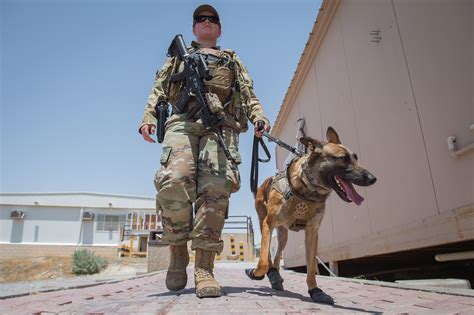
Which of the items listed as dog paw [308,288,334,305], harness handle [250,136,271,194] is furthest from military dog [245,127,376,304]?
harness handle [250,136,271,194]

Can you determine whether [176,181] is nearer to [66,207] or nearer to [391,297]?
[391,297]

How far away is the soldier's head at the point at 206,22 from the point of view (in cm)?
328

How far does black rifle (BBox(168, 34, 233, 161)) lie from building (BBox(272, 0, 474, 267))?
7.55 ft

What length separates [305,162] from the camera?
9.94 ft

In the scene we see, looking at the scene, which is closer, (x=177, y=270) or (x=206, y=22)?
(x=177, y=270)

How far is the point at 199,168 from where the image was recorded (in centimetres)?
271

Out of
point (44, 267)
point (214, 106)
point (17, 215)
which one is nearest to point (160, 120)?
point (214, 106)

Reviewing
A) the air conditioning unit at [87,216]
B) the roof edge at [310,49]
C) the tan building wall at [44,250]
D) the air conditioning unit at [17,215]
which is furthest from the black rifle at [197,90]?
the air conditioning unit at [17,215]

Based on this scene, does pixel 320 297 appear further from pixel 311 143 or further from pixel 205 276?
pixel 311 143

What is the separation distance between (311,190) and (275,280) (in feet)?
3.19

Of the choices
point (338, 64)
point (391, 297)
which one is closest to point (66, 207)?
point (338, 64)

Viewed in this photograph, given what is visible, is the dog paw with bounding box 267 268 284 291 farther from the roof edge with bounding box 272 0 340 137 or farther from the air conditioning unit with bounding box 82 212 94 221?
the air conditioning unit with bounding box 82 212 94 221

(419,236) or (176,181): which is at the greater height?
(176,181)

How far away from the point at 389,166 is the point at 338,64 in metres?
2.36
